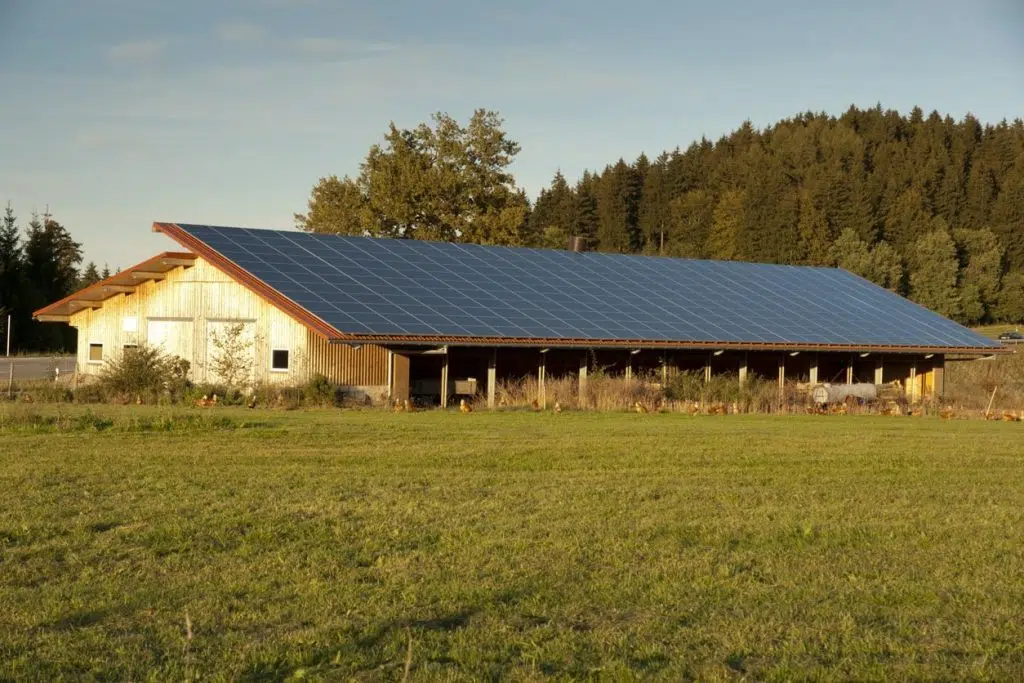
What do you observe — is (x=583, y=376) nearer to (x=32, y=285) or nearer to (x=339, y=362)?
(x=339, y=362)

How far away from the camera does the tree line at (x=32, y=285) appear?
216 ft

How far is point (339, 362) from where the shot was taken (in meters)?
31.7

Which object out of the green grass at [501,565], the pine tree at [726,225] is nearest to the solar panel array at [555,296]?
the green grass at [501,565]

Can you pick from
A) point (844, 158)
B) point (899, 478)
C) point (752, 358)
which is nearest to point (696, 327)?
point (752, 358)

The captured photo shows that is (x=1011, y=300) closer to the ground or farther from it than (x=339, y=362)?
farther from it

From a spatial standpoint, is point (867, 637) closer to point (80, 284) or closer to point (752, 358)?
point (752, 358)

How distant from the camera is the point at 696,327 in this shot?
35.7 metres

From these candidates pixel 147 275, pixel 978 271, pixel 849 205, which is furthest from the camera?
pixel 849 205

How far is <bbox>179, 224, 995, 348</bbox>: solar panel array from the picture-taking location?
31.5 m

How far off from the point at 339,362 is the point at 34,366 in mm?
21768

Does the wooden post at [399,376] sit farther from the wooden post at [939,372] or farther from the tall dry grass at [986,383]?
the wooden post at [939,372]

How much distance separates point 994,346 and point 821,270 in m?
9.36

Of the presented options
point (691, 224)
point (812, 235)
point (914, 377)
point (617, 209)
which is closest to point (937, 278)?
point (812, 235)

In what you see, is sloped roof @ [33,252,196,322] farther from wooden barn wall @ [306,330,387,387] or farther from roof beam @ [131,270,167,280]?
wooden barn wall @ [306,330,387,387]
